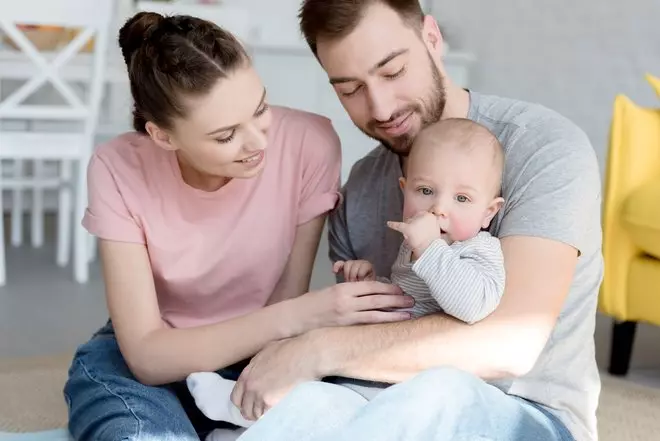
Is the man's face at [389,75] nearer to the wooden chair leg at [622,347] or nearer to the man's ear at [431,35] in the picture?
the man's ear at [431,35]

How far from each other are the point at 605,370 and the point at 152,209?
68.9 inches

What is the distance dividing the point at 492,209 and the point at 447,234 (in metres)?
0.08

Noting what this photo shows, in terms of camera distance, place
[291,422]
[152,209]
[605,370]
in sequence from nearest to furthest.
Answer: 1. [291,422]
2. [152,209]
3. [605,370]

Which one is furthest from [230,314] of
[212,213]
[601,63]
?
[601,63]

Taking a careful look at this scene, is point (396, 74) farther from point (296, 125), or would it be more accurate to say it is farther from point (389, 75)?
point (296, 125)

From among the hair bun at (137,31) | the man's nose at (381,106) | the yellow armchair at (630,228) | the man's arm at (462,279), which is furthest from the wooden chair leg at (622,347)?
the hair bun at (137,31)

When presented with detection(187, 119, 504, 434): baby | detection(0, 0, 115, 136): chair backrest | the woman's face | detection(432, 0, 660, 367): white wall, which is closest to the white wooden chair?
detection(0, 0, 115, 136): chair backrest

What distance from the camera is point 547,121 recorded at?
60.7 inches

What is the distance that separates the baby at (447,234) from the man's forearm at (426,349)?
3 centimetres

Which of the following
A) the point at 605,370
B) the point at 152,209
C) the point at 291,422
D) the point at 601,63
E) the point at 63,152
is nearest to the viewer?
the point at 291,422

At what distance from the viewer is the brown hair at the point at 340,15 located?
1654mm

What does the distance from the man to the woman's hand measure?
4cm

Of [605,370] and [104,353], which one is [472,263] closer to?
[104,353]

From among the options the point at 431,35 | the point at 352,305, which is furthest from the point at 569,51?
the point at 352,305
